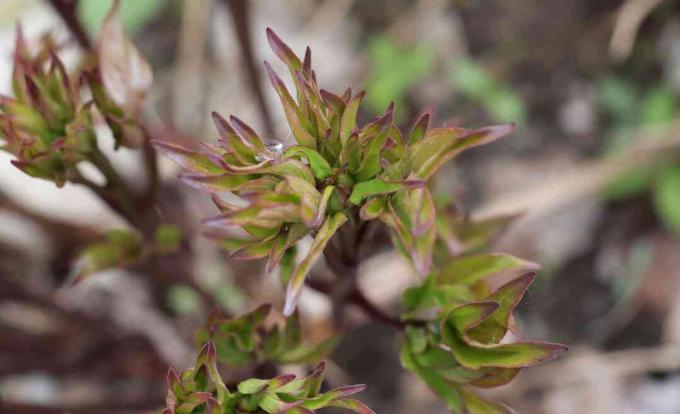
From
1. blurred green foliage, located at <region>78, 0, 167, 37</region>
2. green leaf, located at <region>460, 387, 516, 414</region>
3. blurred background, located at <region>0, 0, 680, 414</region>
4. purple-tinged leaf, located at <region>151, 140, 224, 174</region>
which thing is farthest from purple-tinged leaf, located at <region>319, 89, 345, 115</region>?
blurred green foliage, located at <region>78, 0, 167, 37</region>

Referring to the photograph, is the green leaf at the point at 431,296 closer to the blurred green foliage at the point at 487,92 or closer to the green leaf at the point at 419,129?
the green leaf at the point at 419,129

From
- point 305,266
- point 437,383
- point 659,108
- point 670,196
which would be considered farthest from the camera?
point 659,108

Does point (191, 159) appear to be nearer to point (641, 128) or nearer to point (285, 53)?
point (285, 53)

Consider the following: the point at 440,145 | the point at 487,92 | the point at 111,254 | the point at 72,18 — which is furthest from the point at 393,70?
the point at 440,145

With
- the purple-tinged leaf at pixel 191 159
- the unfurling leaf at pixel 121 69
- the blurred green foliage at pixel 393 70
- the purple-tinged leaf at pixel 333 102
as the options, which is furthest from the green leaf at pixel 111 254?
the blurred green foliage at pixel 393 70

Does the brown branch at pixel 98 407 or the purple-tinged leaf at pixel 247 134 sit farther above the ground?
the purple-tinged leaf at pixel 247 134

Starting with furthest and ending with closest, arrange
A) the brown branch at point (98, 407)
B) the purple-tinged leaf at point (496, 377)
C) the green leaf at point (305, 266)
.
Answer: the brown branch at point (98, 407) < the purple-tinged leaf at point (496, 377) < the green leaf at point (305, 266)

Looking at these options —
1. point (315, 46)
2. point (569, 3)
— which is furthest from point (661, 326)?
point (315, 46)

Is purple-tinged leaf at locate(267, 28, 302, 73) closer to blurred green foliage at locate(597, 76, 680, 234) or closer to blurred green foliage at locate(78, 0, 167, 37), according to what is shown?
blurred green foliage at locate(78, 0, 167, 37)
